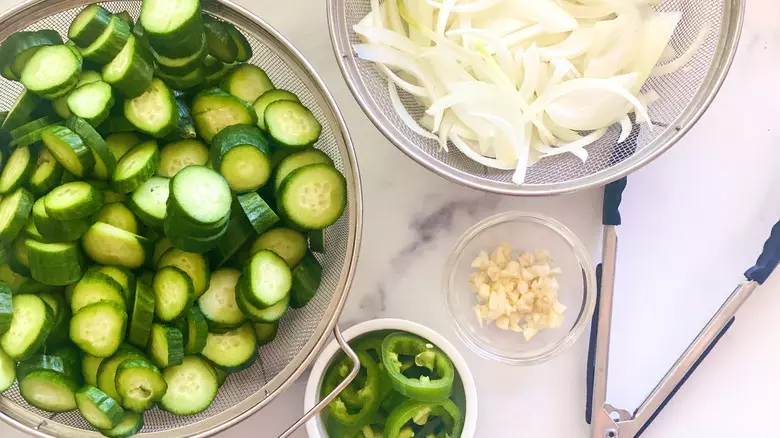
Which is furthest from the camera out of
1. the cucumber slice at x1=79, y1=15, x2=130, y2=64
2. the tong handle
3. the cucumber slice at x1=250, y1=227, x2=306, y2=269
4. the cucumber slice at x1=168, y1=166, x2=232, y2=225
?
the tong handle

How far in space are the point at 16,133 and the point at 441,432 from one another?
97 centimetres

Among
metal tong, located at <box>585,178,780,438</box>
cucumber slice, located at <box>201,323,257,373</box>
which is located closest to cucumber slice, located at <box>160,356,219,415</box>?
cucumber slice, located at <box>201,323,257,373</box>

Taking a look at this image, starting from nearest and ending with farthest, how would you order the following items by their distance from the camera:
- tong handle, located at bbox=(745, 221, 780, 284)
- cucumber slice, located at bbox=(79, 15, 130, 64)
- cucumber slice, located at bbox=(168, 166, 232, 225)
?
cucumber slice, located at bbox=(168, 166, 232, 225), cucumber slice, located at bbox=(79, 15, 130, 64), tong handle, located at bbox=(745, 221, 780, 284)

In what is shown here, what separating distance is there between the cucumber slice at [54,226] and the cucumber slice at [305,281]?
366 mm

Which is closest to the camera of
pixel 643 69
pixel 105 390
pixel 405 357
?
pixel 105 390

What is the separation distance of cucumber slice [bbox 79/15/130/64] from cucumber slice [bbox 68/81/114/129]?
55mm

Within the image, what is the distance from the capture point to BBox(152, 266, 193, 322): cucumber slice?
43.8 inches

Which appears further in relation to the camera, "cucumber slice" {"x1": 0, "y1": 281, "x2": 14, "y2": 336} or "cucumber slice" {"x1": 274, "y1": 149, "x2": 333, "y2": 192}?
"cucumber slice" {"x1": 274, "y1": 149, "x2": 333, "y2": 192}

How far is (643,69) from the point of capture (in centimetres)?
125

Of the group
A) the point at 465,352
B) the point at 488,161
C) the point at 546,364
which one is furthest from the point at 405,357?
the point at 488,161

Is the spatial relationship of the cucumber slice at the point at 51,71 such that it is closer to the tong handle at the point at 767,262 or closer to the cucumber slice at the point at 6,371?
the cucumber slice at the point at 6,371

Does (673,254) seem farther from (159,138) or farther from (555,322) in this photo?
(159,138)

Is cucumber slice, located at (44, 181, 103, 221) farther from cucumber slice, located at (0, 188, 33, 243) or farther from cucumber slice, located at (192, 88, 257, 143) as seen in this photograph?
cucumber slice, located at (192, 88, 257, 143)

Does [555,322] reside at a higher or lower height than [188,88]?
lower
